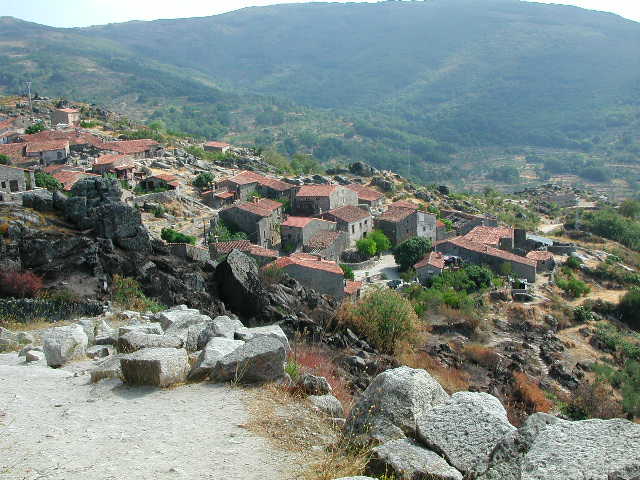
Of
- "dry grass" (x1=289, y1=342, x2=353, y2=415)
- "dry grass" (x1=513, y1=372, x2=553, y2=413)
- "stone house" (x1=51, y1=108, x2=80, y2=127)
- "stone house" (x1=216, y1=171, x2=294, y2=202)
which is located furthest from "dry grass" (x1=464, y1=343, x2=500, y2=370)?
"stone house" (x1=51, y1=108, x2=80, y2=127)

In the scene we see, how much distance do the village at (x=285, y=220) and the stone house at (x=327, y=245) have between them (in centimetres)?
7

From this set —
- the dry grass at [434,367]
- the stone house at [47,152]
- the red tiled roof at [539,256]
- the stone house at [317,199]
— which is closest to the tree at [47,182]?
the stone house at [47,152]

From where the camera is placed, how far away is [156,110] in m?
170

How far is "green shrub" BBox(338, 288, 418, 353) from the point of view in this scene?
17641mm

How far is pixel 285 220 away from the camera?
41688 mm

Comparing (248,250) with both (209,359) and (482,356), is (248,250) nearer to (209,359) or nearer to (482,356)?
(482,356)

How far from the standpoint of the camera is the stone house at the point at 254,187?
4597 cm

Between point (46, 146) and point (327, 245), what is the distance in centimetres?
2490

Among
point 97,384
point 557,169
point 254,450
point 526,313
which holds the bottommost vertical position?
point 557,169

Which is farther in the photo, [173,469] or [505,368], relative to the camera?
[505,368]

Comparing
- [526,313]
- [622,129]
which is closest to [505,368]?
[526,313]

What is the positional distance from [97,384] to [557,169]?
526ft

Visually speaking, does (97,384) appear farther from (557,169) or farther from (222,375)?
(557,169)

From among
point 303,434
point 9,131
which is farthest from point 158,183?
point 303,434
